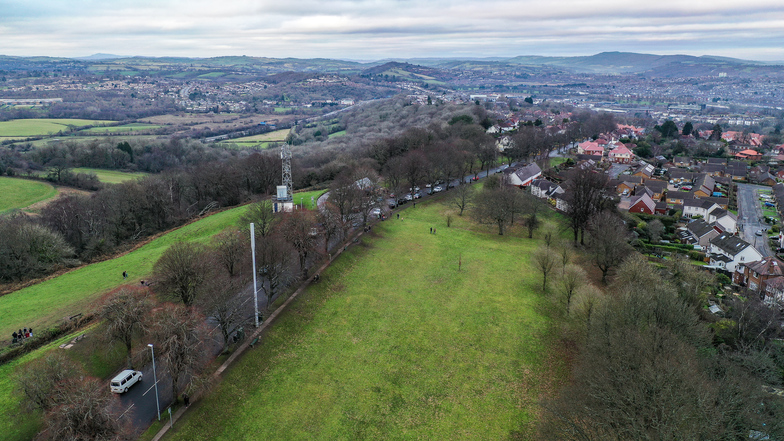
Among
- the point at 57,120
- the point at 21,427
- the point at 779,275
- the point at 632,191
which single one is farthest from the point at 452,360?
the point at 57,120

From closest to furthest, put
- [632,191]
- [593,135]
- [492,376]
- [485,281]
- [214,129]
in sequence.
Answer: [492,376], [485,281], [632,191], [593,135], [214,129]

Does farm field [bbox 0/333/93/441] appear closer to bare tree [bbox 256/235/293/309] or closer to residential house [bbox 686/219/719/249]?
bare tree [bbox 256/235/293/309]

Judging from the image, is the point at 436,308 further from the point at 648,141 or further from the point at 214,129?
the point at 214,129

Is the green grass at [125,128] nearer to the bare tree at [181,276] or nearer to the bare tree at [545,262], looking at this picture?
the bare tree at [181,276]

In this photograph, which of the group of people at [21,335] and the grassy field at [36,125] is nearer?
the group of people at [21,335]

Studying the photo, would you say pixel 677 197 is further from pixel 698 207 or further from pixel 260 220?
pixel 260 220

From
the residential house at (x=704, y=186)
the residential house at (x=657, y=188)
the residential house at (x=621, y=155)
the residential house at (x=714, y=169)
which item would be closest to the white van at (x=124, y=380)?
the residential house at (x=657, y=188)

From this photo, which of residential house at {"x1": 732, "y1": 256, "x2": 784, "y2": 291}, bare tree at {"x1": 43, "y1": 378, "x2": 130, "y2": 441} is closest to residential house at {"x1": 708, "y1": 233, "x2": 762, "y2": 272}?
residential house at {"x1": 732, "y1": 256, "x2": 784, "y2": 291}
